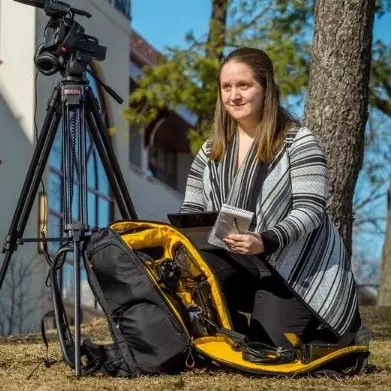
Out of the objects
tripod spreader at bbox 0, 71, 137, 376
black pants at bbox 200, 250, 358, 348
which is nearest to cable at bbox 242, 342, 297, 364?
black pants at bbox 200, 250, 358, 348

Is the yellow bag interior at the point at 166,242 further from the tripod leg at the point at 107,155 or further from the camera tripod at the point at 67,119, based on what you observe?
the tripod leg at the point at 107,155

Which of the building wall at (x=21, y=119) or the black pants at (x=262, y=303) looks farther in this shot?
the building wall at (x=21, y=119)

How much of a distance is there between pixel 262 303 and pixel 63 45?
1.36 metres

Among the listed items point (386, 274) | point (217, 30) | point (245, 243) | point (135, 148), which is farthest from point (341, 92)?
point (135, 148)

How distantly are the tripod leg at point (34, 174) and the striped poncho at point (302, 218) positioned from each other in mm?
784

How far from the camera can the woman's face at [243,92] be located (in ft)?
16.9

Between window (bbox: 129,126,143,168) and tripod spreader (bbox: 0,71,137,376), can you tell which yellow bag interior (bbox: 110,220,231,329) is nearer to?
tripod spreader (bbox: 0,71,137,376)

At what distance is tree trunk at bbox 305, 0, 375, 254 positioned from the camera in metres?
7.57

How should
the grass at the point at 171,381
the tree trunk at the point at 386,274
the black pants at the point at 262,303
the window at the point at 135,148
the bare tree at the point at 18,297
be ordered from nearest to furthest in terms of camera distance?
the grass at the point at 171,381 < the black pants at the point at 262,303 < the tree trunk at the point at 386,274 < the bare tree at the point at 18,297 < the window at the point at 135,148

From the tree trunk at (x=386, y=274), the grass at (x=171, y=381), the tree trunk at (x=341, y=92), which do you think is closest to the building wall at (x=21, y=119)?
the tree trunk at (x=386, y=274)

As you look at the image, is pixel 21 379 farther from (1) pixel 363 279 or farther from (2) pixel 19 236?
(1) pixel 363 279

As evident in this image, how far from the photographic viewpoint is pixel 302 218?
193 inches

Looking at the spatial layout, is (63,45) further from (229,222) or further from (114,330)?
(114,330)

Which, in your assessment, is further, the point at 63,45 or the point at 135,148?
the point at 135,148
